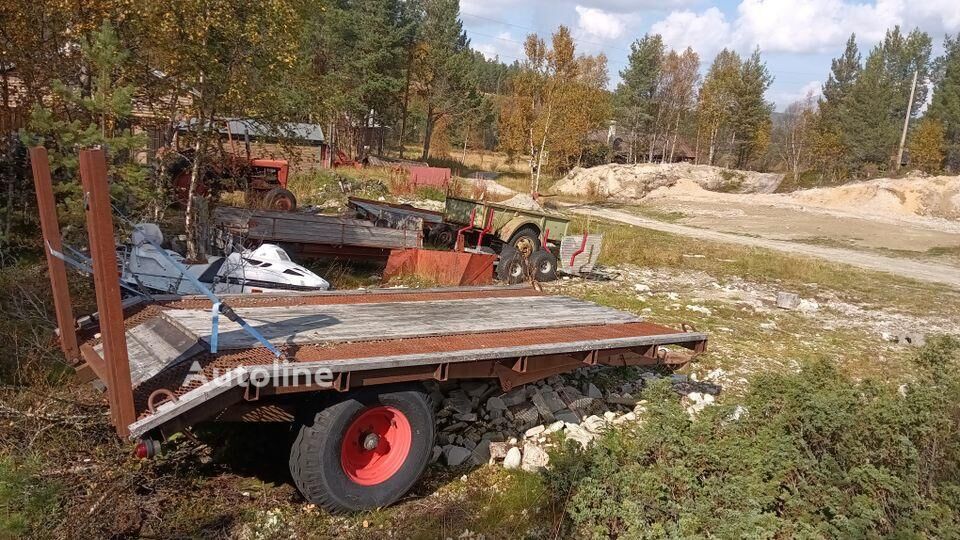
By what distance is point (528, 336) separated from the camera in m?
4.68

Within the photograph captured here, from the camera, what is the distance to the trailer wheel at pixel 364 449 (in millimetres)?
3525

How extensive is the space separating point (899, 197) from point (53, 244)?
37380mm

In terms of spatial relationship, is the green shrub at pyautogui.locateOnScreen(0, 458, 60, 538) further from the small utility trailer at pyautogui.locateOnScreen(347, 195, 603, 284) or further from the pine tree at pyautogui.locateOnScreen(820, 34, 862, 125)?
the pine tree at pyautogui.locateOnScreen(820, 34, 862, 125)

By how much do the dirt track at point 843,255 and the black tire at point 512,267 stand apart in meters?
11.9

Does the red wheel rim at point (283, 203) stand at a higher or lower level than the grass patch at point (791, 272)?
higher

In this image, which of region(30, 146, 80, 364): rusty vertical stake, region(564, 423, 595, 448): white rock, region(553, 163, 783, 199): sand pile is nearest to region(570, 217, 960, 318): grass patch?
region(564, 423, 595, 448): white rock

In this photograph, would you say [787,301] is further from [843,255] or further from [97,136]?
[97,136]

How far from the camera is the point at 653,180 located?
3919 cm

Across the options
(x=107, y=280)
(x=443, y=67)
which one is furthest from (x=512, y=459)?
(x=443, y=67)

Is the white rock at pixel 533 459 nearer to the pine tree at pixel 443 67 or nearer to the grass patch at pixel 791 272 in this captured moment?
the grass patch at pixel 791 272

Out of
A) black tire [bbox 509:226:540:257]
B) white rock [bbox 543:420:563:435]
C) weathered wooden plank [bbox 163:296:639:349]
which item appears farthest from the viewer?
black tire [bbox 509:226:540:257]

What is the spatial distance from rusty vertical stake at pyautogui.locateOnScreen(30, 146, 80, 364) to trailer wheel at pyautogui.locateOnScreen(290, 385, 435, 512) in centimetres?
171

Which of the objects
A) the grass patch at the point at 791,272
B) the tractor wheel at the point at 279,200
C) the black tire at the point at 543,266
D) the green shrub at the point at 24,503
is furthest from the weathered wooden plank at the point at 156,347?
the grass patch at the point at 791,272

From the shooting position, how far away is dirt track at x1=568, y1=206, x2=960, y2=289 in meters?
16.7
